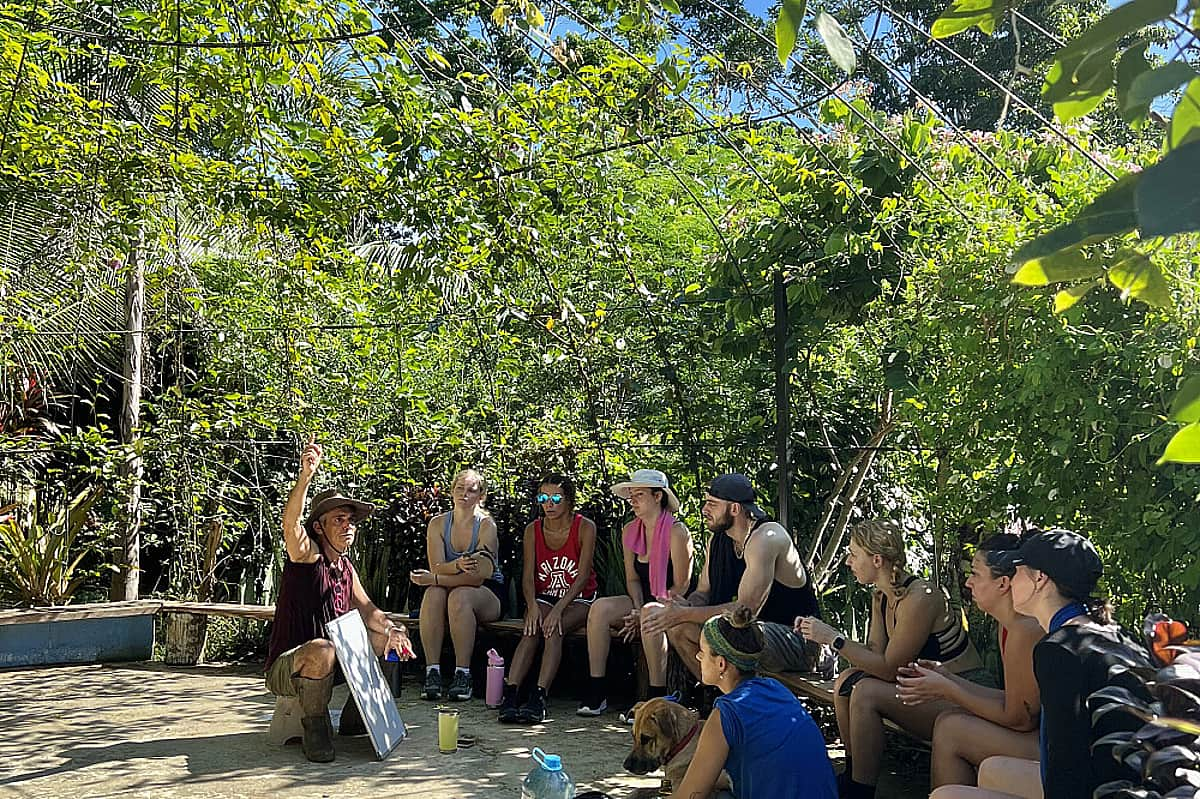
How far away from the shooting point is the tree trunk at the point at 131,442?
7.67m

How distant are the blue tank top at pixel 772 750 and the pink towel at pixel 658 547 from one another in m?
2.50

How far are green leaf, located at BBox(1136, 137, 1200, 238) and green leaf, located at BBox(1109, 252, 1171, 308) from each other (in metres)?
0.25

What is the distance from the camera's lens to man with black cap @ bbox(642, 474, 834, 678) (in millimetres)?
4801

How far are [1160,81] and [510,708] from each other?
5169mm

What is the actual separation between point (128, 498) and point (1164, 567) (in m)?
6.31

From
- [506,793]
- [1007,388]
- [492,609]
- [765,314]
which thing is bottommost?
[506,793]

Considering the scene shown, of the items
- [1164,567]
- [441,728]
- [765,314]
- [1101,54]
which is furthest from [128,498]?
[1101,54]

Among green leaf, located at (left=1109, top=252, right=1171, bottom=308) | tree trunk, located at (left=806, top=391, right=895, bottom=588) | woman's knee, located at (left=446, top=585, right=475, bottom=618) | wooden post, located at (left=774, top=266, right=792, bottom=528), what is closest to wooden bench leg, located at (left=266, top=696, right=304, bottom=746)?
woman's knee, located at (left=446, top=585, right=475, bottom=618)

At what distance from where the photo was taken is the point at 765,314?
19.4 feet

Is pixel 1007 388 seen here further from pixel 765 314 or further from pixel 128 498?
pixel 128 498

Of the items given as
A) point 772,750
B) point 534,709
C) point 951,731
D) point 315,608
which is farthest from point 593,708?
point 772,750

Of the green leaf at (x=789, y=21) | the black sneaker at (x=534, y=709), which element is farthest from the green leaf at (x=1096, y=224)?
the black sneaker at (x=534, y=709)

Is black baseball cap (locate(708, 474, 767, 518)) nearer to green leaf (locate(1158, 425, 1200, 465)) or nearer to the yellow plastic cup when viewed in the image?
the yellow plastic cup

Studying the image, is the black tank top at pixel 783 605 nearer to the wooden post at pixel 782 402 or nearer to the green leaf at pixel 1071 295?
the wooden post at pixel 782 402
